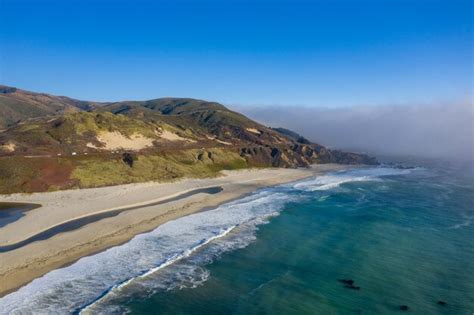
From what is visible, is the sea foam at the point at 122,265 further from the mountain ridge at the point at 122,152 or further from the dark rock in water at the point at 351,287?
the mountain ridge at the point at 122,152

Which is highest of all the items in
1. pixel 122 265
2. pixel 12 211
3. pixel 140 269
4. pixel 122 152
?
pixel 122 152

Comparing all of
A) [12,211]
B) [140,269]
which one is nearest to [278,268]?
[140,269]

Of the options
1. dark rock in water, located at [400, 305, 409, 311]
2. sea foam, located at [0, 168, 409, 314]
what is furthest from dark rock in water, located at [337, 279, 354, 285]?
sea foam, located at [0, 168, 409, 314]

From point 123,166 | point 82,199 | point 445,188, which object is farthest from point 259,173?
point 82,199

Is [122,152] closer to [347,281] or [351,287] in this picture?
[347,281]

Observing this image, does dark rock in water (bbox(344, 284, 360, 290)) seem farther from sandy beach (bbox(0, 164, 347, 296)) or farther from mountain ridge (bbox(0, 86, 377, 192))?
mountain ridge (bbox(0, 86, 377, 192))

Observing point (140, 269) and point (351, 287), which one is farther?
point (140, 269)

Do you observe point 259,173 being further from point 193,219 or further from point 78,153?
point 193,219
